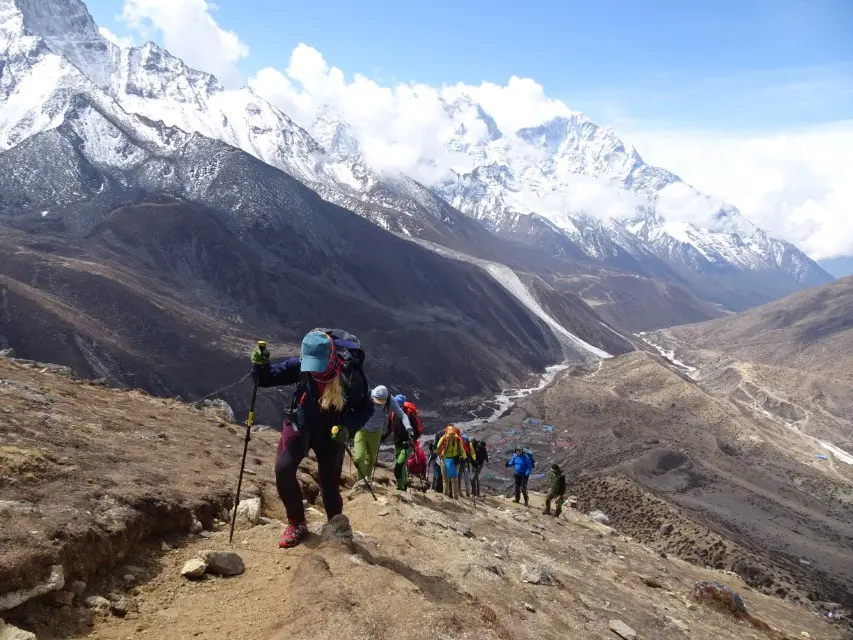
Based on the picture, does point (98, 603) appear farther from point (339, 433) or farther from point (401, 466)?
point (401, 466)

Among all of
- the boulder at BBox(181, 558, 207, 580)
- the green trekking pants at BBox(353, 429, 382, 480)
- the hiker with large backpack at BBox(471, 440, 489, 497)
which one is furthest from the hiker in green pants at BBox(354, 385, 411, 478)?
the hiker with large backpack at BBox(471, 440, 489, 497)

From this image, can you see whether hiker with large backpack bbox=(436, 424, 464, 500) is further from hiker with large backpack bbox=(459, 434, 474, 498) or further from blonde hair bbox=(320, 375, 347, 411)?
blonde hair bbox=(320, 375, 347, 411)

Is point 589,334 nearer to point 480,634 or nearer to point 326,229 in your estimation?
point 326,229

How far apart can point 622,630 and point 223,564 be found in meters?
4.81

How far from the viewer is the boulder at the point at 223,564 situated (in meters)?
5.84

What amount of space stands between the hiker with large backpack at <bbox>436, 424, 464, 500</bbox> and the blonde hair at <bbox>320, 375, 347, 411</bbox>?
30.4 feet

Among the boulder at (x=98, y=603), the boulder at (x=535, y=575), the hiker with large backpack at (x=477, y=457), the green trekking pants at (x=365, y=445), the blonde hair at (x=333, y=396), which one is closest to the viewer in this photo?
the boulder at (x=98, y=603)

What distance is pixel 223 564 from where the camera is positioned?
5.84m

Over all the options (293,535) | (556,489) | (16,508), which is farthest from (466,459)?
(16,508)

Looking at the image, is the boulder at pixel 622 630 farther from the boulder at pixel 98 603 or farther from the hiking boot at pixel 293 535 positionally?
the boulder at pixel 98 603

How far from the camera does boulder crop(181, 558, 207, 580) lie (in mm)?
5762

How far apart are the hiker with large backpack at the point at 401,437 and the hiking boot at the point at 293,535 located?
9.10ft

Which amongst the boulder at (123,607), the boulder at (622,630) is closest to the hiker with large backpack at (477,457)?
the boulder at (622,630)

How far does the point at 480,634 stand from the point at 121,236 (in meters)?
115
